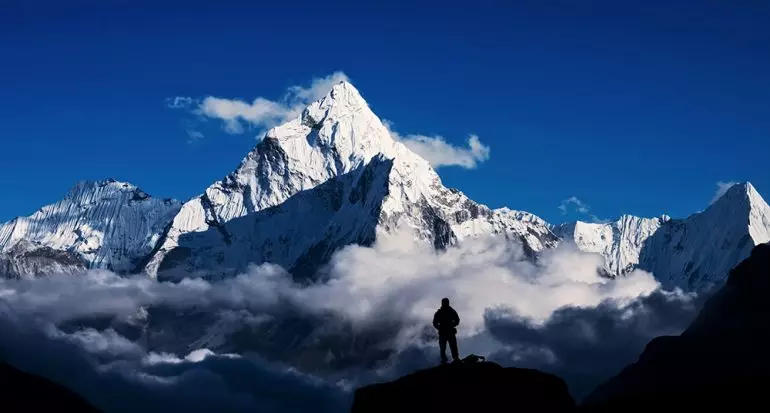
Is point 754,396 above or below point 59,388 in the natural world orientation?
below

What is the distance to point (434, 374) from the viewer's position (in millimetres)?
65062

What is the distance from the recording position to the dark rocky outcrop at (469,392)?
62656 millimetres

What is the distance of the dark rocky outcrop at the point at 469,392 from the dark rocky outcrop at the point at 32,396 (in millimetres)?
51570

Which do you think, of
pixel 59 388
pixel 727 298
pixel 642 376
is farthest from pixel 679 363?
pixel 59 388

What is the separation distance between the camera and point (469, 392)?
63.3 m

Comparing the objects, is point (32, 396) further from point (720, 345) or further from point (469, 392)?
point (720, 345)

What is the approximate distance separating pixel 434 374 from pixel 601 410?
33.9 ft

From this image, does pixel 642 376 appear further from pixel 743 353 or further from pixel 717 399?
pixel 717 399

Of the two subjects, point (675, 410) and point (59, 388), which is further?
point (59, 388)

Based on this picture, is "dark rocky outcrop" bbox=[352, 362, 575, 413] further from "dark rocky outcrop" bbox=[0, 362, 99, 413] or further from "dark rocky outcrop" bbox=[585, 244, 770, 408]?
"dark rocky outcrop" bbox=[585, 244, 770, 408]

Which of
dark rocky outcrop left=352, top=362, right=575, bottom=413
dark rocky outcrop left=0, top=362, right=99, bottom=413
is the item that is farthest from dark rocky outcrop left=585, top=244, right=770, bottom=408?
dark rocky outcrop left=352, top=362, right=575, bottom=413

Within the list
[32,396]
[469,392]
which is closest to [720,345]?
[32,396]

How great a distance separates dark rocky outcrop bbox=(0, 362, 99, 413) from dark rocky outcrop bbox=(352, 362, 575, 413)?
2030 inches

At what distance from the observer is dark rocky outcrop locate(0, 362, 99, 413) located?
105 meters
